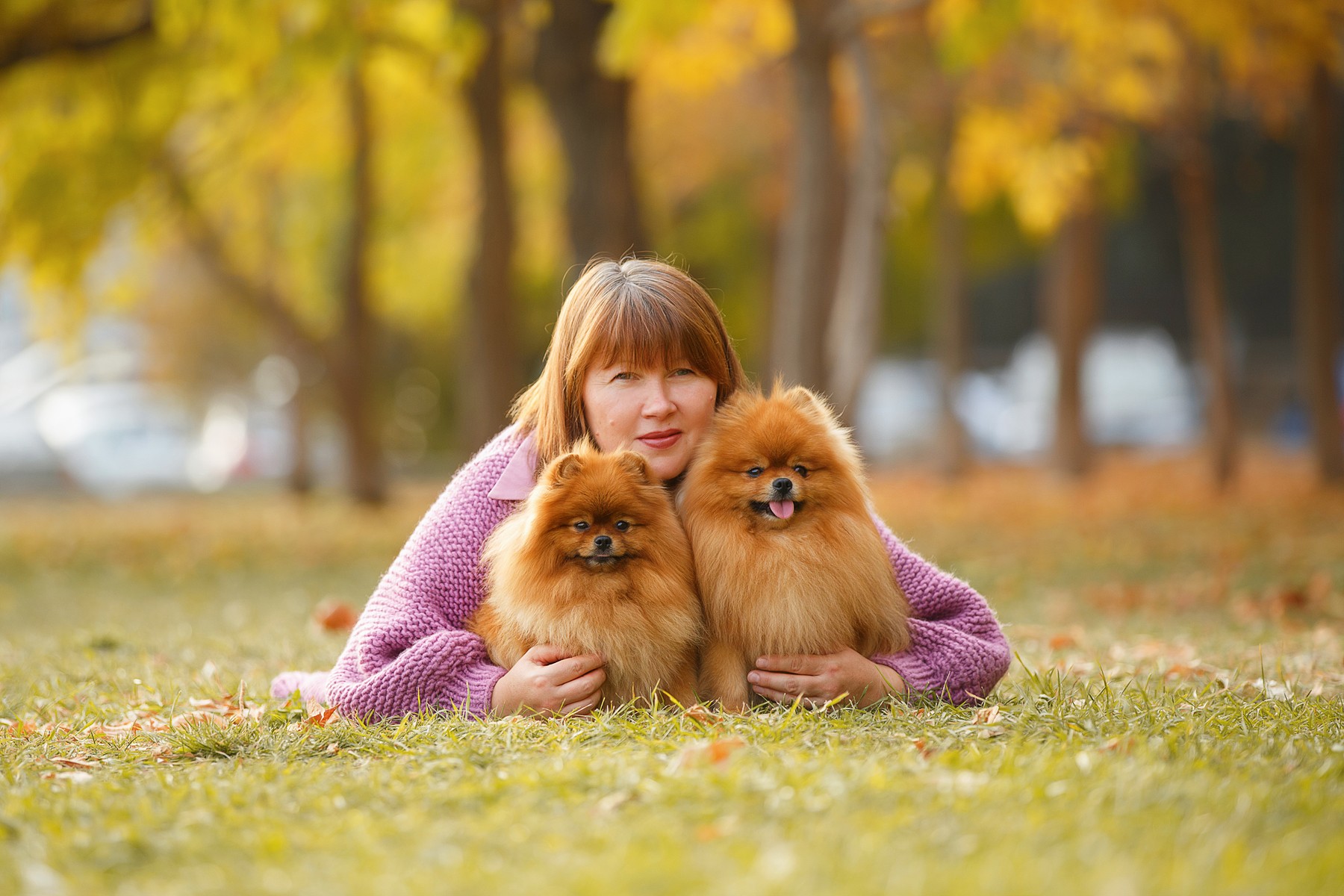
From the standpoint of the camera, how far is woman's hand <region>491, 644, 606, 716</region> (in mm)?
3555

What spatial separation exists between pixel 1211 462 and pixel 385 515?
344 inches

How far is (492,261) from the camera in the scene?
12.0m

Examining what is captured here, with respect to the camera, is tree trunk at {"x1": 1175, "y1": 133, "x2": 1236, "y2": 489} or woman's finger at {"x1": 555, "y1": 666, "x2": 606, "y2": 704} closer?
woman's finger at {"x1": 555, "y1": 666, "x2": 606, "y2": 704}

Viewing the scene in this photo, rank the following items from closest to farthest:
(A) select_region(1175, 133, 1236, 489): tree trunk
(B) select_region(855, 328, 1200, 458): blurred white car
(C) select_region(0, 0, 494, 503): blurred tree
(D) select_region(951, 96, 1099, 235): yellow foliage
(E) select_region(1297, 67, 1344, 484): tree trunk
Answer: (C) select_region(0, 0, 494, 503): blurred tree, (E) select_region(1297, 67, 1344, 484): tree trunk, (D) select_region(951, 96, 1099, 235): yellow foliage, (A) select_region(1175, 133, 1236, 489): tree trunk, (B) select_region(855, 328, 1200, 458): blurred white car

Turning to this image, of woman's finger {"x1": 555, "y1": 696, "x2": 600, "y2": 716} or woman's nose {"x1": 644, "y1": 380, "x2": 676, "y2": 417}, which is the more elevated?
woman's nose {"x1": 644, "y1": 380, "x2": 676, "y2": 417}

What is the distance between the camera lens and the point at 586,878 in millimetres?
2295

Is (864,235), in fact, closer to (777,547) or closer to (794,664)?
(777,547)

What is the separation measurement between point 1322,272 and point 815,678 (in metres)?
10.7

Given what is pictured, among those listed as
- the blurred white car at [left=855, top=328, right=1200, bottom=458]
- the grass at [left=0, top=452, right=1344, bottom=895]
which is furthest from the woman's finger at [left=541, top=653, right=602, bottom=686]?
the blurred white car at [left=855, top=328, right=1200, bottom=458]

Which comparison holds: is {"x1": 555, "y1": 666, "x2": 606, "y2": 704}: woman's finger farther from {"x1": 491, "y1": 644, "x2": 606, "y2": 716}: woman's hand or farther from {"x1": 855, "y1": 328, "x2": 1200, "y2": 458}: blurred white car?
{"x1": 855, "y1": 328, "x2": 1200, "y2": 458}: blurred white car

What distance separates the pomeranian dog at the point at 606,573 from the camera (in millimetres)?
3557

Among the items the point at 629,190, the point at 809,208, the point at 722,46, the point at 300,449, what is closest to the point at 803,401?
the point at 809,208

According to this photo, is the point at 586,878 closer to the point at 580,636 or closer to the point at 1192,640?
the point at 580,636

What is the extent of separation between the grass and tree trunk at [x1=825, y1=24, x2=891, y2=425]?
297cm
